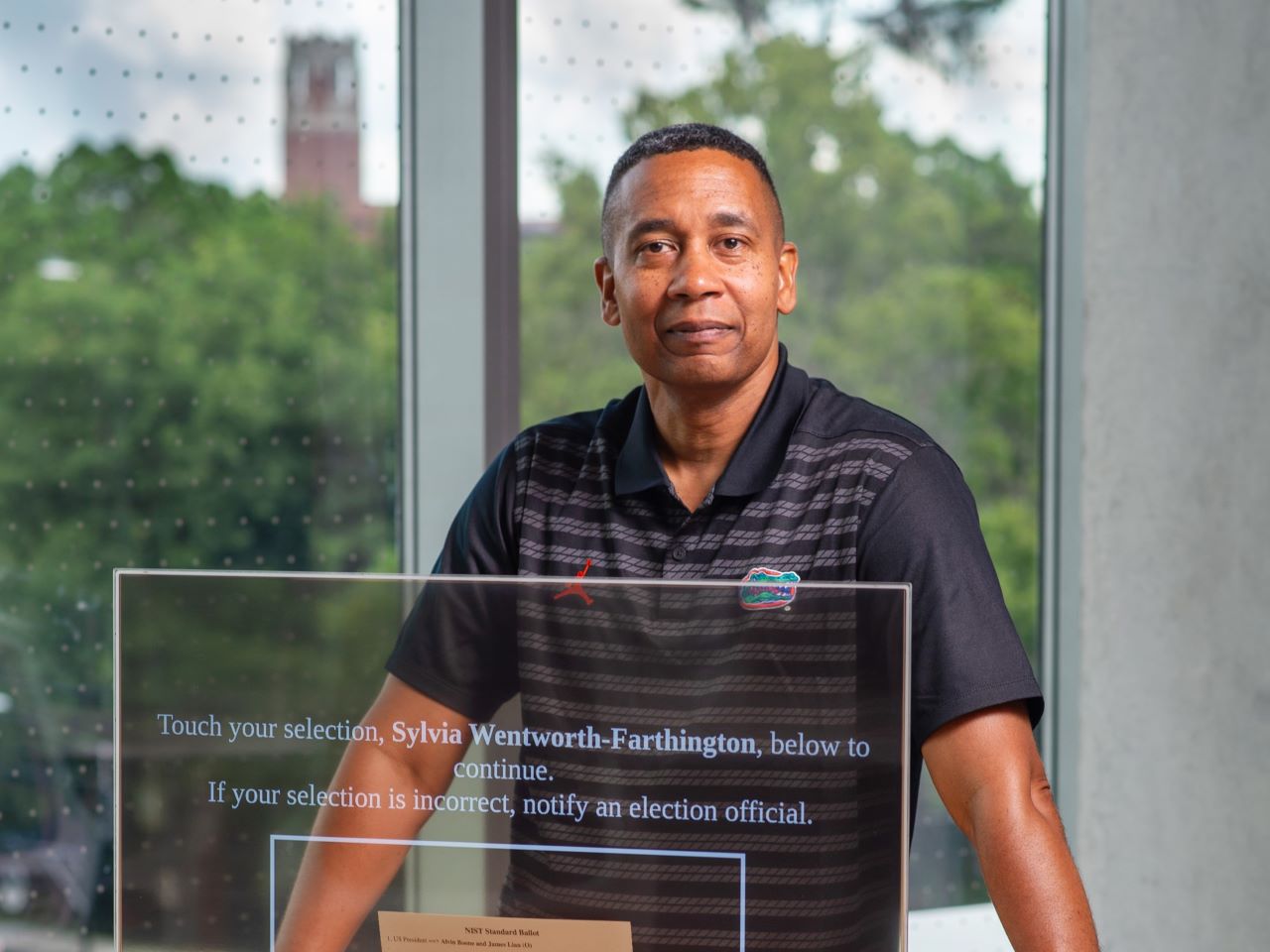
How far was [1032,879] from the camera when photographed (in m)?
0.98

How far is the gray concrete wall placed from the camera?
2.28m

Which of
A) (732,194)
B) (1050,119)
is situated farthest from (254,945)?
(1050,119)

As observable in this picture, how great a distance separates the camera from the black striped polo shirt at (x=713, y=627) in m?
0.91

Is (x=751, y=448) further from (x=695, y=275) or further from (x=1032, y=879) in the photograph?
(x=1032, y=879)

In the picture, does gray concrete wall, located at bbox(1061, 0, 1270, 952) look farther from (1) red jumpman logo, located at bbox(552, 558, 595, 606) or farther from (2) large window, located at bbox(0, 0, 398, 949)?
(1) red jumpman logo, located at bbox(552, 558, 595, 606)

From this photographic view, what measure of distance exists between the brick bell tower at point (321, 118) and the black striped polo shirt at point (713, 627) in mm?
963

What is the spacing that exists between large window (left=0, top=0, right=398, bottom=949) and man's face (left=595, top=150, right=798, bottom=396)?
0.98 meters

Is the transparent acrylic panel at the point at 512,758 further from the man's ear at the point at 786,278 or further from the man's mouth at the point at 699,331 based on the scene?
the man's ear at the point at 786,278

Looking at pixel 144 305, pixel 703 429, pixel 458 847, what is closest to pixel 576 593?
pixel 458 847

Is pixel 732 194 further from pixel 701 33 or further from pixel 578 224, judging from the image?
pixel 701 33

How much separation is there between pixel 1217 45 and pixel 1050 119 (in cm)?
32

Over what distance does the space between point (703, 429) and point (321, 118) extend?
1167 mm

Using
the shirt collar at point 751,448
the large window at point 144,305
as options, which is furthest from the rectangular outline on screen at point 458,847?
the large window at point 144,305

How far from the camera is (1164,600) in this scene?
7.62 ft
